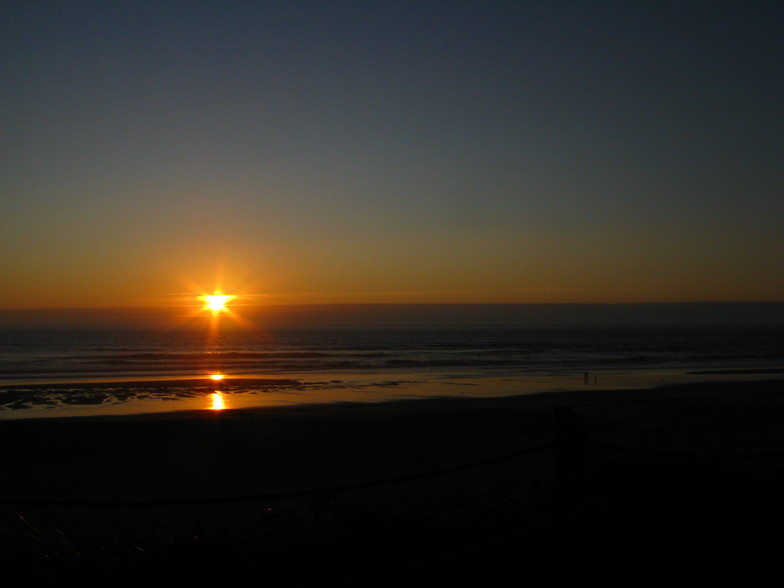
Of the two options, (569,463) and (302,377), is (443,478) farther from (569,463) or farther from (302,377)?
(302,377)

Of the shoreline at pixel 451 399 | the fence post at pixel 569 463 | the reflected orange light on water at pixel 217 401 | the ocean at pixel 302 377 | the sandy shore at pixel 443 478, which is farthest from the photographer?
the ocean at pixel 302 377

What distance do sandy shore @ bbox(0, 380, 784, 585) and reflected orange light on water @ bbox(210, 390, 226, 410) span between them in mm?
1737

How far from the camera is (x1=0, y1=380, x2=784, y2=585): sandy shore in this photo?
5473 mm

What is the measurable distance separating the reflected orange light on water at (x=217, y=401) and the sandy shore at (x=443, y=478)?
1737 mm

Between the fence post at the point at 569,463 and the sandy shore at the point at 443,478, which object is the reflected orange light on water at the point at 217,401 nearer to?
the sandy shore at the point at 443,478

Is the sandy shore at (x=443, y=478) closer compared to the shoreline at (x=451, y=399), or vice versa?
the sandy shore at (x=443, y=478)

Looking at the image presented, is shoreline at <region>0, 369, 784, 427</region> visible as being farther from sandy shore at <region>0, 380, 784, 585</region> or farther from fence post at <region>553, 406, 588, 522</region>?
fence post at <region>553, 406, 588, 522</region>

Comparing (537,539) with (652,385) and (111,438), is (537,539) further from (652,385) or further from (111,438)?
(652,385)

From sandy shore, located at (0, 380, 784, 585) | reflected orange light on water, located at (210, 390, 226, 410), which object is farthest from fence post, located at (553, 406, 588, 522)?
reflected orange light on water, located at (210, 390, 226, 410)

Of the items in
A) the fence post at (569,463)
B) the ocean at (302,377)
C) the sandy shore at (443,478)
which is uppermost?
the fence post at (569,463)

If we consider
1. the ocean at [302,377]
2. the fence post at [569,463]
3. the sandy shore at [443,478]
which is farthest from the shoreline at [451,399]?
the fence post at [569,463]

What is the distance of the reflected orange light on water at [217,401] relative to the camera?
73.1 ft

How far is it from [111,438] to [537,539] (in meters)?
11.5

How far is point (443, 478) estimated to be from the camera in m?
10.6
